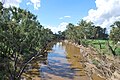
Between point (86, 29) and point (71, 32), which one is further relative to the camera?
point (71, 32)

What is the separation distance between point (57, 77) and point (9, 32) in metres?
16.0

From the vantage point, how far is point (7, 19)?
A: 2378 centimetres

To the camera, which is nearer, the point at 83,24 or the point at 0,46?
the point at 0,46

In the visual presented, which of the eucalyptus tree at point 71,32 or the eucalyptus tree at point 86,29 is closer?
the eucalyptus tree at point 86,29

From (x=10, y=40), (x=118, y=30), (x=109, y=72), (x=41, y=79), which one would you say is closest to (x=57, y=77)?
(x=41, y=79)

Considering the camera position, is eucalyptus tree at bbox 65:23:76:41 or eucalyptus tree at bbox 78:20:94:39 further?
eucalyptus tree at bbox 65:23:76:41

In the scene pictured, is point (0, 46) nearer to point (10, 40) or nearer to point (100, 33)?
point (10, 40)

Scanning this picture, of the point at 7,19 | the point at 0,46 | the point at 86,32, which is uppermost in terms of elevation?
the point at 86,32

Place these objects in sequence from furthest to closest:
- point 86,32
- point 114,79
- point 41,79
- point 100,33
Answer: point 100,33 < point 86,32 < point 41,79 < point 114,79

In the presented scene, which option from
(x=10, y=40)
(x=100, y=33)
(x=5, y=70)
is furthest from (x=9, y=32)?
(x=100, y=33)

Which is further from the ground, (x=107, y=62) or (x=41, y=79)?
(x=107, y=62)

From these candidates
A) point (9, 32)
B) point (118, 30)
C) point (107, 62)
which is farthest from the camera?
point (118, 30)

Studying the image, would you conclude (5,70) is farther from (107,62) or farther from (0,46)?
(107,62)

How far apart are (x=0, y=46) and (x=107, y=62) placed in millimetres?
9698
